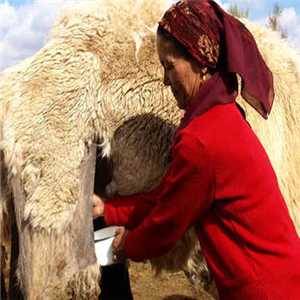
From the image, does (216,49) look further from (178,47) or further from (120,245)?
(120,245)

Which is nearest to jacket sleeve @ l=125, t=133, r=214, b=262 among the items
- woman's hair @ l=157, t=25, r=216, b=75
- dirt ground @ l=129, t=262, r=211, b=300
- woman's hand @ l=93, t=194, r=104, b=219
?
woman's hair @ l=157, t=25, r=216, b=75

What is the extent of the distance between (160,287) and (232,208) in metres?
3.38

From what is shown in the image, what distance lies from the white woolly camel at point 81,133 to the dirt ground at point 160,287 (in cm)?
231

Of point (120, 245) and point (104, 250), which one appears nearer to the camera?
point (120, 245)

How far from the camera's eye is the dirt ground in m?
4.16

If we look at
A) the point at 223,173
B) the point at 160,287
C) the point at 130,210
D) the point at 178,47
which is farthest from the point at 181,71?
the point at 160,287

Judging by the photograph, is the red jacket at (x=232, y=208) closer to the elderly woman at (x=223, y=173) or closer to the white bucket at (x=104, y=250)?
the elderly woman at (x=223, y=173)

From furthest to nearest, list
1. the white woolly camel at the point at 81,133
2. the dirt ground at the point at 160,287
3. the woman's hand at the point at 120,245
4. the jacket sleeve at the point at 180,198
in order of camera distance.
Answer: the dirt ground at the point at 160,287 → the white woolly camel at the point at 81,133 → the woman's hand at the point at 120,245 → the jacket sleeve at the point at 180,198

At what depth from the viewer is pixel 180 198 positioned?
127cm

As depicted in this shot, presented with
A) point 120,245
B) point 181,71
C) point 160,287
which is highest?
point 181,71

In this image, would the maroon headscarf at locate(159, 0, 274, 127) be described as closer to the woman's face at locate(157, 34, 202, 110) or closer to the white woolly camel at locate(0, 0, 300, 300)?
the woman's face at locate(157, 34, 202, 110)

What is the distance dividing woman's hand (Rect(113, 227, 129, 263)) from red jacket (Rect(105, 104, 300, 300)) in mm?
273

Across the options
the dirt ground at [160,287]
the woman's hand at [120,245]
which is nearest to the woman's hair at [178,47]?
the woman's hand at [120,245]

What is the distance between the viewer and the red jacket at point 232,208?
1.22m
